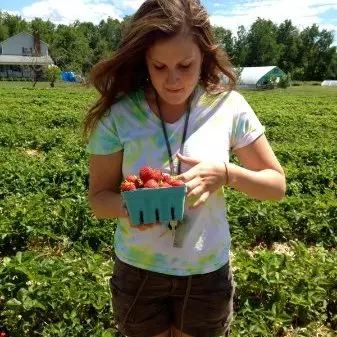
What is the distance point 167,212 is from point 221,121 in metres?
0.46

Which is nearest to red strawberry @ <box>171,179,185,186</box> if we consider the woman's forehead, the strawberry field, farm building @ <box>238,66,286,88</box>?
the woman's forehead

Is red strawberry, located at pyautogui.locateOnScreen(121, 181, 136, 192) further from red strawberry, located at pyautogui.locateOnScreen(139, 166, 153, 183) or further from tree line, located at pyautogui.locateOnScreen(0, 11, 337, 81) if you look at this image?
tree line, located at pyautogui.locateOnScreen(0, 11, 337, 81)

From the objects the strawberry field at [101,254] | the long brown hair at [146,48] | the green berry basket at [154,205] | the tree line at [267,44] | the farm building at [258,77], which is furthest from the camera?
the tree line at [267,44]

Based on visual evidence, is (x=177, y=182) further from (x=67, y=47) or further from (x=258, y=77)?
(x=67, y=47)

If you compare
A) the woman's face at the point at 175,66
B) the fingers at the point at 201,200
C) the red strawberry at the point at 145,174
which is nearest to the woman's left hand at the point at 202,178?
the fingers at the point at 201,200

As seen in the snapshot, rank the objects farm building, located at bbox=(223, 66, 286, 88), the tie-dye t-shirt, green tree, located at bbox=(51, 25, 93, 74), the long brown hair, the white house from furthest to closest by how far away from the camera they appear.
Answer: the white house
green tree, located at bbox=(51, 25, 93, 74)
farm building, located at bbox=(223, 66, 286, 88)
the tie-dye t-shirt
the long brown hair

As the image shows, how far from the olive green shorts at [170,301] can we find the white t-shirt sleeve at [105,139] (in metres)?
0.48

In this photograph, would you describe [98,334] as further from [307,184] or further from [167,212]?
[307,184]

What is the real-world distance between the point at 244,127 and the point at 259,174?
0.19 m

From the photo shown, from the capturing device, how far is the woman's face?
1808 mm

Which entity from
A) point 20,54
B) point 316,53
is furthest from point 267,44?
point 20,54

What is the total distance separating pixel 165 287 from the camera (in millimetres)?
2002

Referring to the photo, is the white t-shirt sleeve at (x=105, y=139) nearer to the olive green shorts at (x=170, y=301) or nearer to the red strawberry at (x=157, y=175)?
the red strawberry at (x=157, y=175)

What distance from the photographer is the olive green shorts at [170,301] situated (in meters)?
2.01
